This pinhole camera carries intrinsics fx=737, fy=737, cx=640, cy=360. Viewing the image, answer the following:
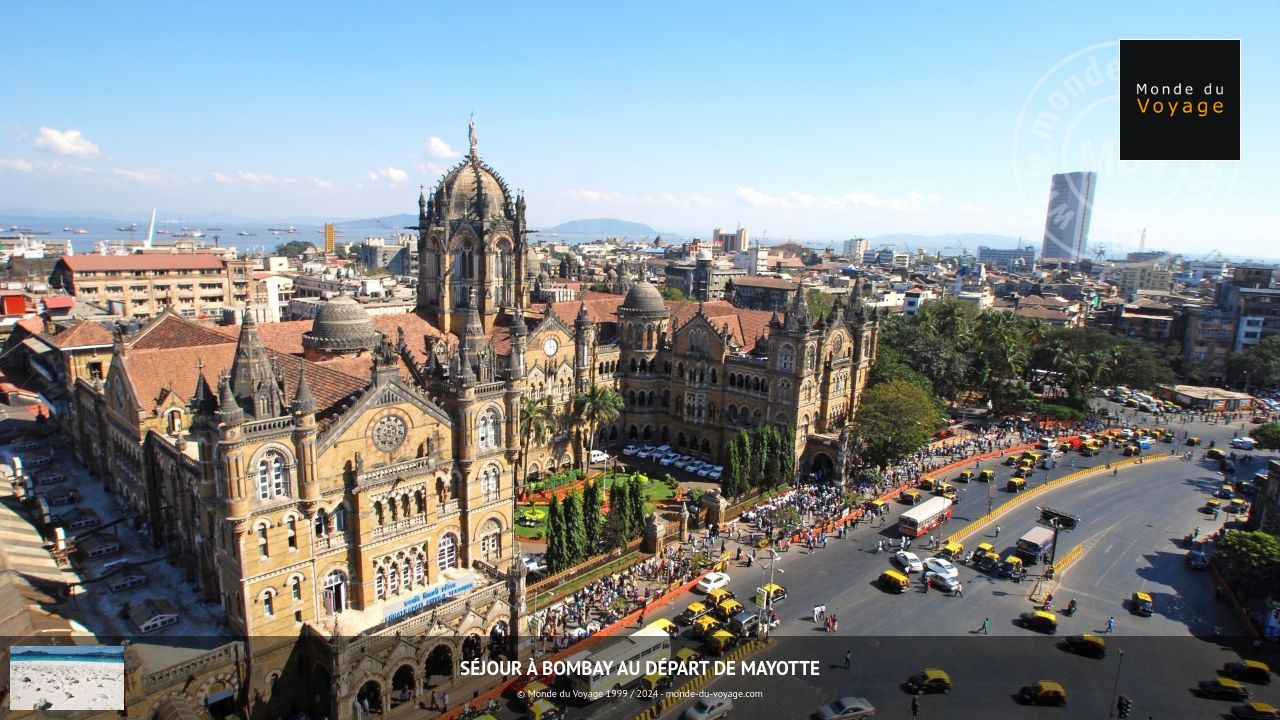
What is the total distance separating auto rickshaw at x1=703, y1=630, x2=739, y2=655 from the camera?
3881 cm

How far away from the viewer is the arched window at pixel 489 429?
41719 millimetres

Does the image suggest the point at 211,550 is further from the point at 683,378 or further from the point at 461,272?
the point at 683,378

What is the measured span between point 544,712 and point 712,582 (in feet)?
49.4

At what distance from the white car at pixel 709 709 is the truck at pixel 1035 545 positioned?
2770 centimetres

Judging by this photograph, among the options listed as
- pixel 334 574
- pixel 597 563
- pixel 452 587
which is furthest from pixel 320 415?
pixel 597 563

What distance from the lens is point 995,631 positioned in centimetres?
4212

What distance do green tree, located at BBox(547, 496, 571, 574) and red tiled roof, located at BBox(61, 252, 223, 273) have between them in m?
95.4

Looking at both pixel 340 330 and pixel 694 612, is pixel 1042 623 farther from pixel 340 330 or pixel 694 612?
pixel 340 330

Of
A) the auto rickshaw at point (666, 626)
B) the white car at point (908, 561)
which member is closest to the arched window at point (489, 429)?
the auto rickshaw at point (666, 626)

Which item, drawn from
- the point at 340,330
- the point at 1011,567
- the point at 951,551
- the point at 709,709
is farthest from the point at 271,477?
the point at 1011,567

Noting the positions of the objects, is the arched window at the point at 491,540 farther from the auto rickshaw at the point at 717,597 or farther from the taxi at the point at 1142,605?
the taxi at the point at 1142,605

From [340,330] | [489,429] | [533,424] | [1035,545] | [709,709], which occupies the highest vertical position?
[340,330]

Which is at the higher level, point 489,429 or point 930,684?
point 489,429

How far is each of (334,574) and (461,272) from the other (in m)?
35.6
